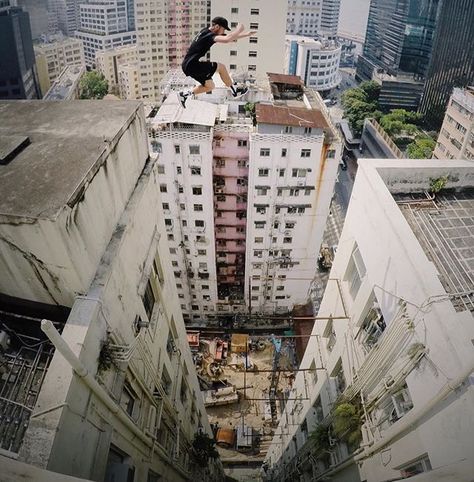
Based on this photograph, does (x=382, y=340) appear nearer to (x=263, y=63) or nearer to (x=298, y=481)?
(x=298, y=481)

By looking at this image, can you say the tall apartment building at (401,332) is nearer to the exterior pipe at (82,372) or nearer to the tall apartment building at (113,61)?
the exterior pipe at (82,372)

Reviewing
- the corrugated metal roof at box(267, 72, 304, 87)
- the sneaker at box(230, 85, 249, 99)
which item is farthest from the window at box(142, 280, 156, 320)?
the corrugated metal roof at box(267, 72, 304, 87)

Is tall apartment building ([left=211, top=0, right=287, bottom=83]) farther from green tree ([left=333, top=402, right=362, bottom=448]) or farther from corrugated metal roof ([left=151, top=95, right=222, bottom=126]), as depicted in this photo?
green tree ([left=333, top=402, right=362, bottom=448])

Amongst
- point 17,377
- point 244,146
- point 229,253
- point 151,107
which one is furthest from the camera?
point 229,253

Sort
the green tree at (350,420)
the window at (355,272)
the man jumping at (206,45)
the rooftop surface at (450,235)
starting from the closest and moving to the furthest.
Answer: the rooftop surface at (450,235) → the green tree at (350,420) → the window at (355,272) → the man jumping at (206,45)

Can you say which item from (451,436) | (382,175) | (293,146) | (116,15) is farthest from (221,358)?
→ (116,15)

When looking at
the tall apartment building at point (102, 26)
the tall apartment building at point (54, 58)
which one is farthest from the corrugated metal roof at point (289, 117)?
the tall apartment building at point (102, 26)

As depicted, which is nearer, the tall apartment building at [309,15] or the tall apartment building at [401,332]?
the tall apartment building at [401,332]
